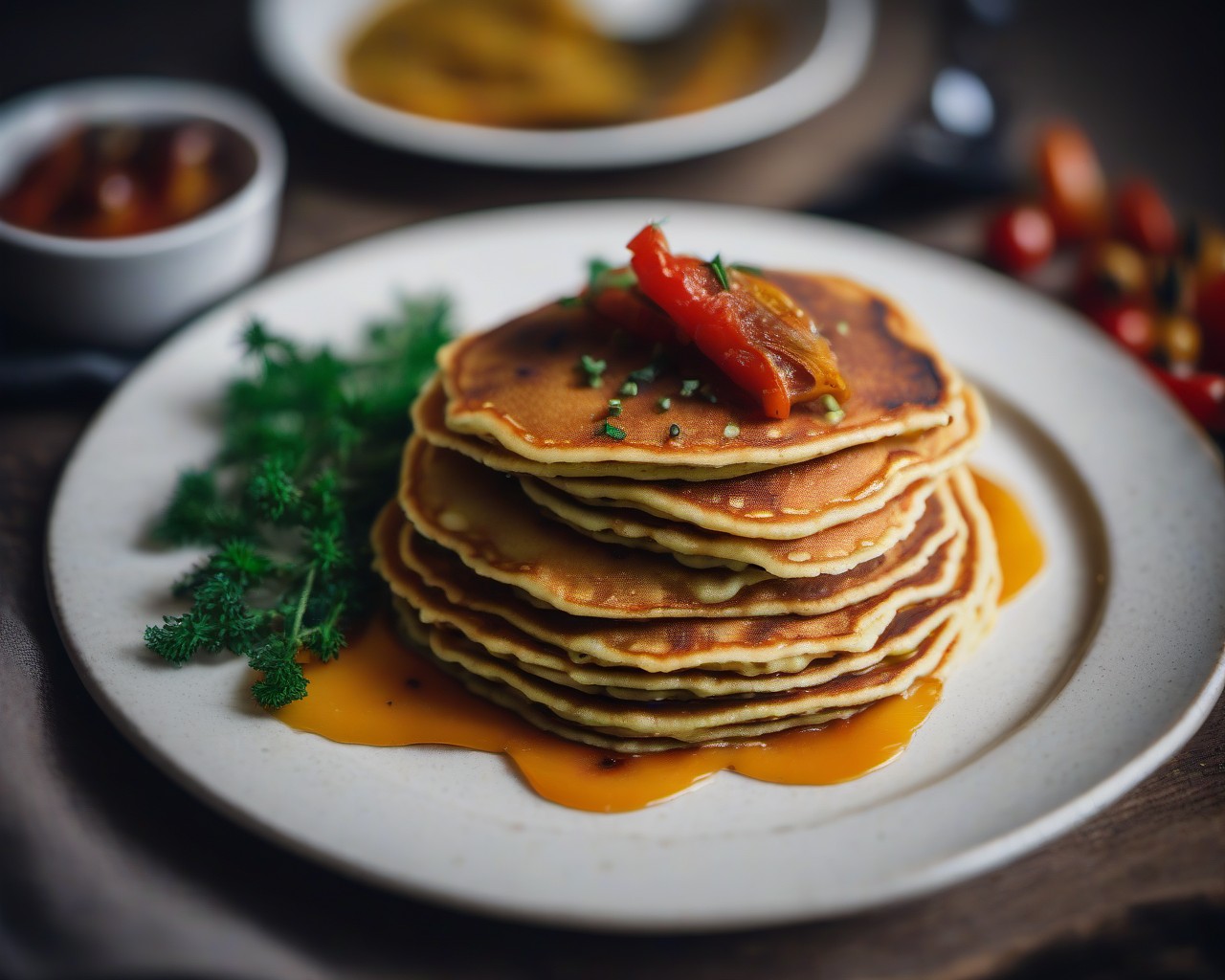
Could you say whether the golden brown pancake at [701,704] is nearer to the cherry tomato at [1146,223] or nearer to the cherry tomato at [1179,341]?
the cherry tomato at [1179,341]

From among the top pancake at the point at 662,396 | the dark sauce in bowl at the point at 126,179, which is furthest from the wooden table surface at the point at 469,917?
the top pancake at the point at 662,396

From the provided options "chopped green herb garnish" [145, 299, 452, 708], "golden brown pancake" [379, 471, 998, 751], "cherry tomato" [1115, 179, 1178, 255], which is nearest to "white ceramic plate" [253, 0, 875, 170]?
"chopped green herb garnish" [145, 299, 452, 708]

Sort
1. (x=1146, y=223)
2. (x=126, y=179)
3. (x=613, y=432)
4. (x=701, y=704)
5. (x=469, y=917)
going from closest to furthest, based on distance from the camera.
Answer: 1. (x=469, y=917)
2. (x=613, y=432)
3. (x=701, y=704)
4. (x=126, y=179)
5. (x=1146, y=223)

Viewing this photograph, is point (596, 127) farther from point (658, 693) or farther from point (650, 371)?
point (658, 693)

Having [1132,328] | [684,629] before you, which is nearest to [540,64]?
[1132,328]

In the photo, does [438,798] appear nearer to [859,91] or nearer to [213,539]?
[213,539]

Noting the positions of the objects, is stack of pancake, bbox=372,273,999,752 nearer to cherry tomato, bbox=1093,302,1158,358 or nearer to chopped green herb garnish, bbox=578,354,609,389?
chopped green herb garnish, bbox=578,354,609,389

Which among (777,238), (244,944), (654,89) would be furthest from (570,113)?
(244,944)
